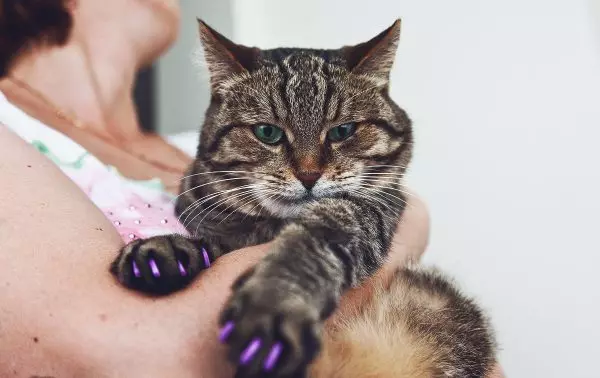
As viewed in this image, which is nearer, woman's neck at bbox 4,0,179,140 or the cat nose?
the cat nose

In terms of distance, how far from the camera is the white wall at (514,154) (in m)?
1.25

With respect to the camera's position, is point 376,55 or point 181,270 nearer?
point 181,270

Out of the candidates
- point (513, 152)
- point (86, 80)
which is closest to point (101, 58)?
point (86, 80)

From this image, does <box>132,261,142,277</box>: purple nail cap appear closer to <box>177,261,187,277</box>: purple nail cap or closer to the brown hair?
<box>177,261,187,277</box>: purple nail cap

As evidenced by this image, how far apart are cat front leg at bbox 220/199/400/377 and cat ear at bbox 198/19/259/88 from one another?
30cm

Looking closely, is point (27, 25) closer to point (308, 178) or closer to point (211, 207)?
point (211, 207)

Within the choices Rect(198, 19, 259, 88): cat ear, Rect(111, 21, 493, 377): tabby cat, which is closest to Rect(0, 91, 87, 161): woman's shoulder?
Rect(111, 21, 493, 377): tabby cat

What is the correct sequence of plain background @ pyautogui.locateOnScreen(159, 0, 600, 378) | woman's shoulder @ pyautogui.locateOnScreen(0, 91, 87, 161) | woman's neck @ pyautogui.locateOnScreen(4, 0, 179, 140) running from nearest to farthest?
woman's shoulder @ pyautogui.locateOnScreen(0, 91, 87, 161) → plain background @ pyautogui.locateOnScreen(159, 0, 600, 378) → woman's neck @ pyautogui.locateOnScreen(4, 0, 179, 140)

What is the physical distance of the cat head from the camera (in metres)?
0.79

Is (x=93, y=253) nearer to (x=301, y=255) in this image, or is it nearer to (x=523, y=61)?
(x=301, y=255)

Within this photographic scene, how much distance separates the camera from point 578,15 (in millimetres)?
1234

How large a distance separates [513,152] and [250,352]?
1108 mm

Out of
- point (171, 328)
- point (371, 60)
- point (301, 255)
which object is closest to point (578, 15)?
point (371, 60)

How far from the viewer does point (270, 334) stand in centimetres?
46
